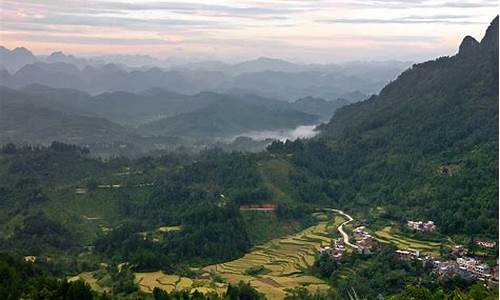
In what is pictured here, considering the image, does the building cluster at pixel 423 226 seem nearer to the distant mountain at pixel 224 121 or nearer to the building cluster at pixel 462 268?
the building cluster at pixel 462 268

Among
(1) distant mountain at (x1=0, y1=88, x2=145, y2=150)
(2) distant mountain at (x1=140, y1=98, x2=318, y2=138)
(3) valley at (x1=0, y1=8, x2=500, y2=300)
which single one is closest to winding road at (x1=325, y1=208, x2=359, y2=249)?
(3) valley at (x1=0, y1=8, x2=500, y2=300)

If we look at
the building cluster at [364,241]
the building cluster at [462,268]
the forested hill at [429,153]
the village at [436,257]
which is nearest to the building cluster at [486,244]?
the village at [436,257]

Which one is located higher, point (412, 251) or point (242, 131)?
point (412, 251)

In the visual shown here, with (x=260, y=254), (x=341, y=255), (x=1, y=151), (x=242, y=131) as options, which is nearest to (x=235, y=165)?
(x=260, y=254)

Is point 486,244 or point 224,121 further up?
point 486,244

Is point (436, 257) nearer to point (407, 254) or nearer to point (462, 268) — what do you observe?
point (407, 254)

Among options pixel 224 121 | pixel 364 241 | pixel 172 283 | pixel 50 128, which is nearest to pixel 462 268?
pixel 364 241

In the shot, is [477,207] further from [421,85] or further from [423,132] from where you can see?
[421,85]
